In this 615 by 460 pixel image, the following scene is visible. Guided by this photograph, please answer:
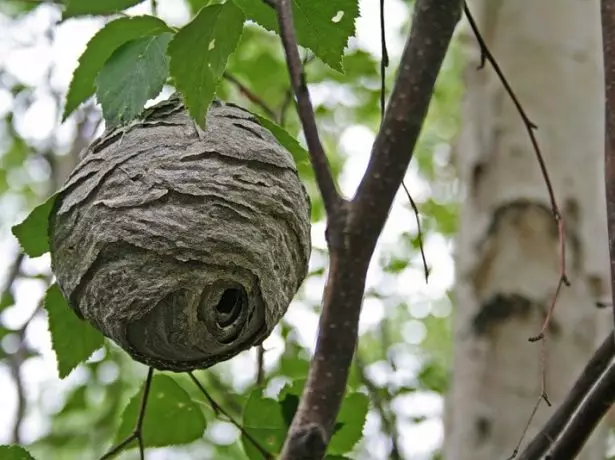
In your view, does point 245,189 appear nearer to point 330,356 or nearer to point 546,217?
point 330,356

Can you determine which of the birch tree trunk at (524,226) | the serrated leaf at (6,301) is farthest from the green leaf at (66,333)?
the serrated leaf at (6,301)

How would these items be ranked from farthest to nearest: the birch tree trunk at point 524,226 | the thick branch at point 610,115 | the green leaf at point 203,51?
the birch tree trunk at point 524,226 < the green leaf at point 203,51 < the thick branch at point 610,115

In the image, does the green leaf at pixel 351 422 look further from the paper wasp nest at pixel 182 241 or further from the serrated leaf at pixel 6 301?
the serrated leaf at pixel 6 301

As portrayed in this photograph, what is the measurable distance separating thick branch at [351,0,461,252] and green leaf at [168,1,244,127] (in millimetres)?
289

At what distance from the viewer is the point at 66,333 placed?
3.39ft

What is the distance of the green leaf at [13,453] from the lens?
946 mm

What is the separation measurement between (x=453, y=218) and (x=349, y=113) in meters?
0.77

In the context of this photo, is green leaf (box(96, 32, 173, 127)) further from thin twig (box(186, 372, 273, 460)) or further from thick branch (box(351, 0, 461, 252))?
thick branch (box(351, 0, 461, 252))

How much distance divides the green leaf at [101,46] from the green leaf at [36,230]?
13cm

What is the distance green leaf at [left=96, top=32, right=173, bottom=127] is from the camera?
92cm

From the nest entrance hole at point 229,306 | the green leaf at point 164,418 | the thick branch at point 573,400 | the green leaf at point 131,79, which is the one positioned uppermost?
the green leaf at point 131,79

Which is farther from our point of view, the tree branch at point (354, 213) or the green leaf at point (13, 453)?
the green leaf at point (13, 453)

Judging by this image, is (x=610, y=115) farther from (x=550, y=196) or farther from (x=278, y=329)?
(x=278, y=329)

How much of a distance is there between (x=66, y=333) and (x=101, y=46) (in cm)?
31
